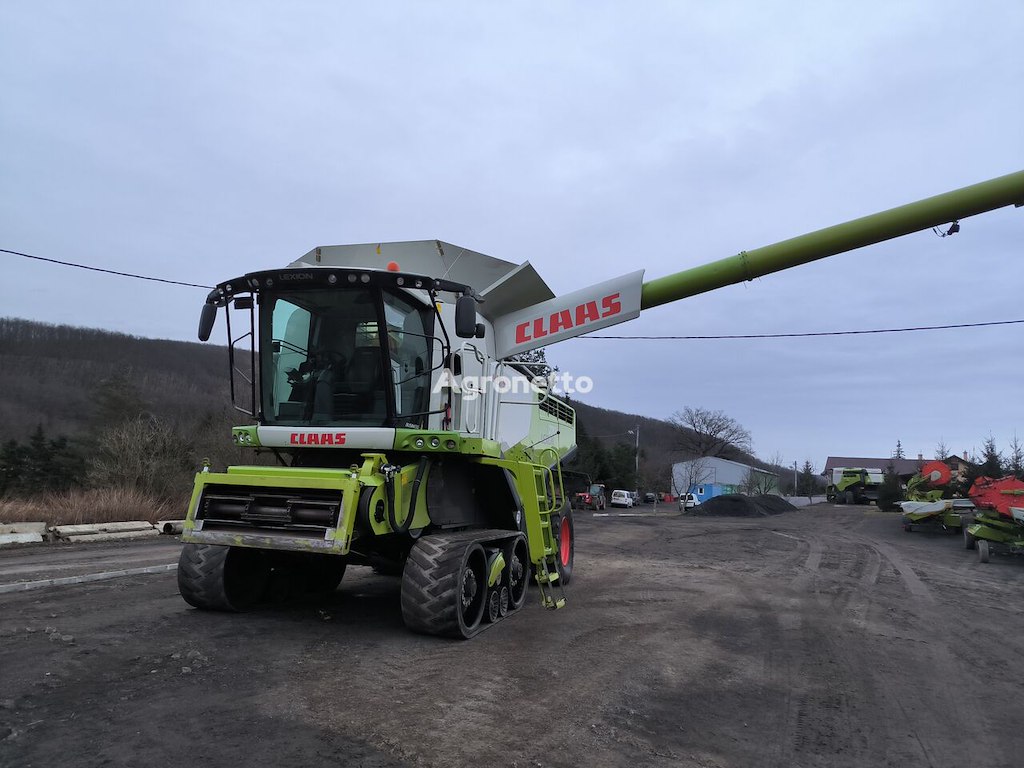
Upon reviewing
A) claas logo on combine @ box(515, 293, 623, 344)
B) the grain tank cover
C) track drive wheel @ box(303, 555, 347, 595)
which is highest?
the grain tank cover

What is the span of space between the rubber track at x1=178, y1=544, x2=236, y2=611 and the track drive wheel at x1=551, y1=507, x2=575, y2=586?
178 inches

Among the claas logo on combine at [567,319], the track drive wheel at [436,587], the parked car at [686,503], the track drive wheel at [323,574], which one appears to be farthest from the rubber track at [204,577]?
the parked car at [686,503]

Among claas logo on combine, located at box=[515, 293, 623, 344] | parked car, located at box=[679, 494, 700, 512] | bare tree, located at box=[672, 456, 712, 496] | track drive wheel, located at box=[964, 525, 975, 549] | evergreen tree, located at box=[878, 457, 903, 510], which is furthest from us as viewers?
bare tree, located at box=[672, 456, 712, 496]

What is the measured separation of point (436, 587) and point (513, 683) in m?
1.28

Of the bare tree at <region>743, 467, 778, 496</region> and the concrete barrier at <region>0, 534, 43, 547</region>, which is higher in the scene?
the bare tree at <region>743, 467, 778, 496</region>

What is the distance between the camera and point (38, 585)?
8.16 metres

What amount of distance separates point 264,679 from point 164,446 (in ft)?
70.1

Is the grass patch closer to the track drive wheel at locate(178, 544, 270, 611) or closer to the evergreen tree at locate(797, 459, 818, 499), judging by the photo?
the track drive wheel at locate(178, 544, 270, 611)

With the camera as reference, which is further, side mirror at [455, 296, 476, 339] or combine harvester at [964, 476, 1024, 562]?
combine harvester at [964, 476, 1024, 562]

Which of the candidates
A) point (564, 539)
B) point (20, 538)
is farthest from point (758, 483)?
point (20, 538)

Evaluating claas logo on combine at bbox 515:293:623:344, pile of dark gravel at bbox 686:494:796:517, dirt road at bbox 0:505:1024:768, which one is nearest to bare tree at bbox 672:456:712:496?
pile of dark gravel at bbox 686:494:796:517

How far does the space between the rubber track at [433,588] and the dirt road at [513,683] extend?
0.65 feet

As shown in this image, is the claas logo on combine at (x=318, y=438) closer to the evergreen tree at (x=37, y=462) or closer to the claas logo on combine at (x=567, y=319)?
the claas logo on combine at (x=567, y=319)

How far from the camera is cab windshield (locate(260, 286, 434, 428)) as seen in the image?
266 inches
